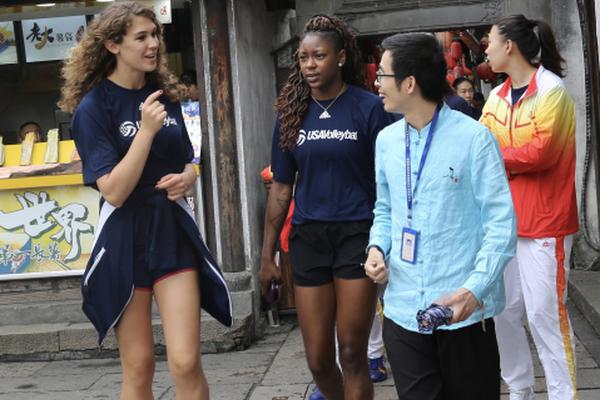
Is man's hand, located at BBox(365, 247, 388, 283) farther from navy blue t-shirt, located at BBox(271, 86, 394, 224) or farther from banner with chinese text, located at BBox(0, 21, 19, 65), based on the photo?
banner with chinese text, located at BBox(0, 21, 19, 65)

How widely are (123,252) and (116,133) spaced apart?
501mm

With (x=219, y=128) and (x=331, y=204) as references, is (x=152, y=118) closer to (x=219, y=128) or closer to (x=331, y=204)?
(x=331, y=204)

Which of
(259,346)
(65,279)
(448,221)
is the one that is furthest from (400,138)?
(65,279)

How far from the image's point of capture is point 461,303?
3363mm

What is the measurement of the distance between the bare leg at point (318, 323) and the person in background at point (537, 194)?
0.81 metres

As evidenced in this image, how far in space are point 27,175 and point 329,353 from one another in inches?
168

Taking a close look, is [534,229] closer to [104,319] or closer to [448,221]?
[448,221]

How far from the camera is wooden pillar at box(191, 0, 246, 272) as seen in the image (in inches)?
317

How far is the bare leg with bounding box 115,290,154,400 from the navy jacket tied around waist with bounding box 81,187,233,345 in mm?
43

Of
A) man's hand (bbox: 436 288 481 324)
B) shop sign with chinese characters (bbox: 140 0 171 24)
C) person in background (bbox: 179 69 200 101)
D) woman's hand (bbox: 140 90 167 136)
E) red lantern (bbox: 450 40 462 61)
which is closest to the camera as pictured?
man's hand (bbox: 436 288 481 324)

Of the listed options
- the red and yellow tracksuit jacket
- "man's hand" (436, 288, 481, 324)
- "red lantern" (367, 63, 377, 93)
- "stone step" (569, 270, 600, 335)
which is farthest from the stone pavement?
"man's hand" (436, 288, 481, 324)

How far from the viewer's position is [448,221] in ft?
11.7

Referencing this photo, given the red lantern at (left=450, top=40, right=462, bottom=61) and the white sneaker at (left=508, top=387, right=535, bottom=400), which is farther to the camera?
the red lantern at (left=450, top=40, right=462, bottom=61)

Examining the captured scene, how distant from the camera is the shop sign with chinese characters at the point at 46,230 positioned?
27.4 feet
